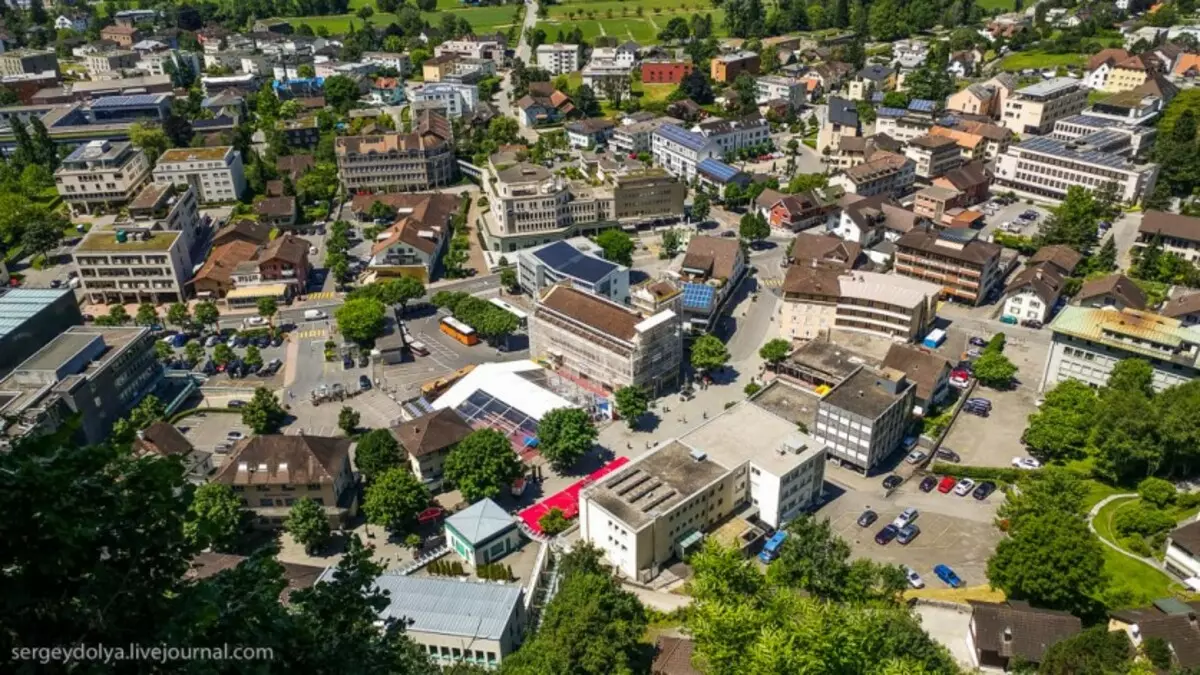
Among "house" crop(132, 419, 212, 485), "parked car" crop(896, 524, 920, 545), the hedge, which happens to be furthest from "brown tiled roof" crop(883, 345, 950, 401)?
"house" crop(132, 419, 212, 485)

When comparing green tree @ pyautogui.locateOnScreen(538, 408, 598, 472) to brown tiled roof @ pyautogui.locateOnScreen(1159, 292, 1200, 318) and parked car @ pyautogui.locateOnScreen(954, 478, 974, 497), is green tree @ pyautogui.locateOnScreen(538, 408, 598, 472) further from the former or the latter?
brown tiled roof @ pyautogui.locateOnScreen(1159, 292, 1200, 318)

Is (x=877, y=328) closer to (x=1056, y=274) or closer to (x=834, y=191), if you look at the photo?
(x=1056, y=274)

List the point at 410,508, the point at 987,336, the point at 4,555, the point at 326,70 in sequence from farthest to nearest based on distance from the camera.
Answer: the point at 326,70 → the point at 987,336 → the point at 410,508 → the point at 4,555

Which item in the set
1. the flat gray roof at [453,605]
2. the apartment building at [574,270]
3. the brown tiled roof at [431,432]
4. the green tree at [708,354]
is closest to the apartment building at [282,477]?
the brown tiled roof at [431,432]

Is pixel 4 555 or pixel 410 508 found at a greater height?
pixel 4 555

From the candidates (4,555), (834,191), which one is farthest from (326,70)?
(4,555)

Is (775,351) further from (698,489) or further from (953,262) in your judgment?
(953,262)
